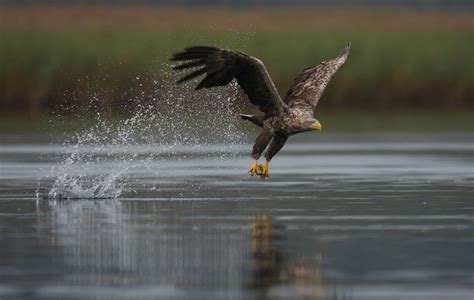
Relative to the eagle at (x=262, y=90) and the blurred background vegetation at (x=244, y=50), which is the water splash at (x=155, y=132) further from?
the eagle at (x=262, y=90)

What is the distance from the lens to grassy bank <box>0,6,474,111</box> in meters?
34.1

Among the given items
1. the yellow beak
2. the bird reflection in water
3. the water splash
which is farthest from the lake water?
the yellow beak

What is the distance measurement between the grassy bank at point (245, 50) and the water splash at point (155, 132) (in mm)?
1014

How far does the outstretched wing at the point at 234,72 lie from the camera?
57.5 feet

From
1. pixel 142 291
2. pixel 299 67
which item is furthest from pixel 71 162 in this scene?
pixel 299 67

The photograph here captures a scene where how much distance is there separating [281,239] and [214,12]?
131 ft

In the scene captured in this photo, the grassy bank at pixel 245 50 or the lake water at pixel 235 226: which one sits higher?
the grassy bank at pixel 245 50

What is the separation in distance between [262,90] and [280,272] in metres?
5.93

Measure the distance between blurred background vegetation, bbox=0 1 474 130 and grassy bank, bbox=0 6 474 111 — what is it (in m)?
0.02

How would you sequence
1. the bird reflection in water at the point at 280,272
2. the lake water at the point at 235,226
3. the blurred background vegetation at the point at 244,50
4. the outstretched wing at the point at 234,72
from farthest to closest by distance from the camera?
1. the blurred background vegetation at the point at 244,50
2. the outstretched wing at the point at 234,72
3. the lake water at the point at 235,226
4. the bird reflection in water at the point at 280,272

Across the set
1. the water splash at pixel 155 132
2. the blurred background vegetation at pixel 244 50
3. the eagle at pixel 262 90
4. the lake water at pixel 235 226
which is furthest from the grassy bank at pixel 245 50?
the eagle at pixel 262 90

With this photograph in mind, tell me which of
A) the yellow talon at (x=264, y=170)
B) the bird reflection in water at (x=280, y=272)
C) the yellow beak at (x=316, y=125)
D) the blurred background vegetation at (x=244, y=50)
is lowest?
the bird reflection in water at (x=280, y=272)

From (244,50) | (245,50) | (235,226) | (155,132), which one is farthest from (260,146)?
(245,50)

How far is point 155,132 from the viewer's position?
93.7 ft
